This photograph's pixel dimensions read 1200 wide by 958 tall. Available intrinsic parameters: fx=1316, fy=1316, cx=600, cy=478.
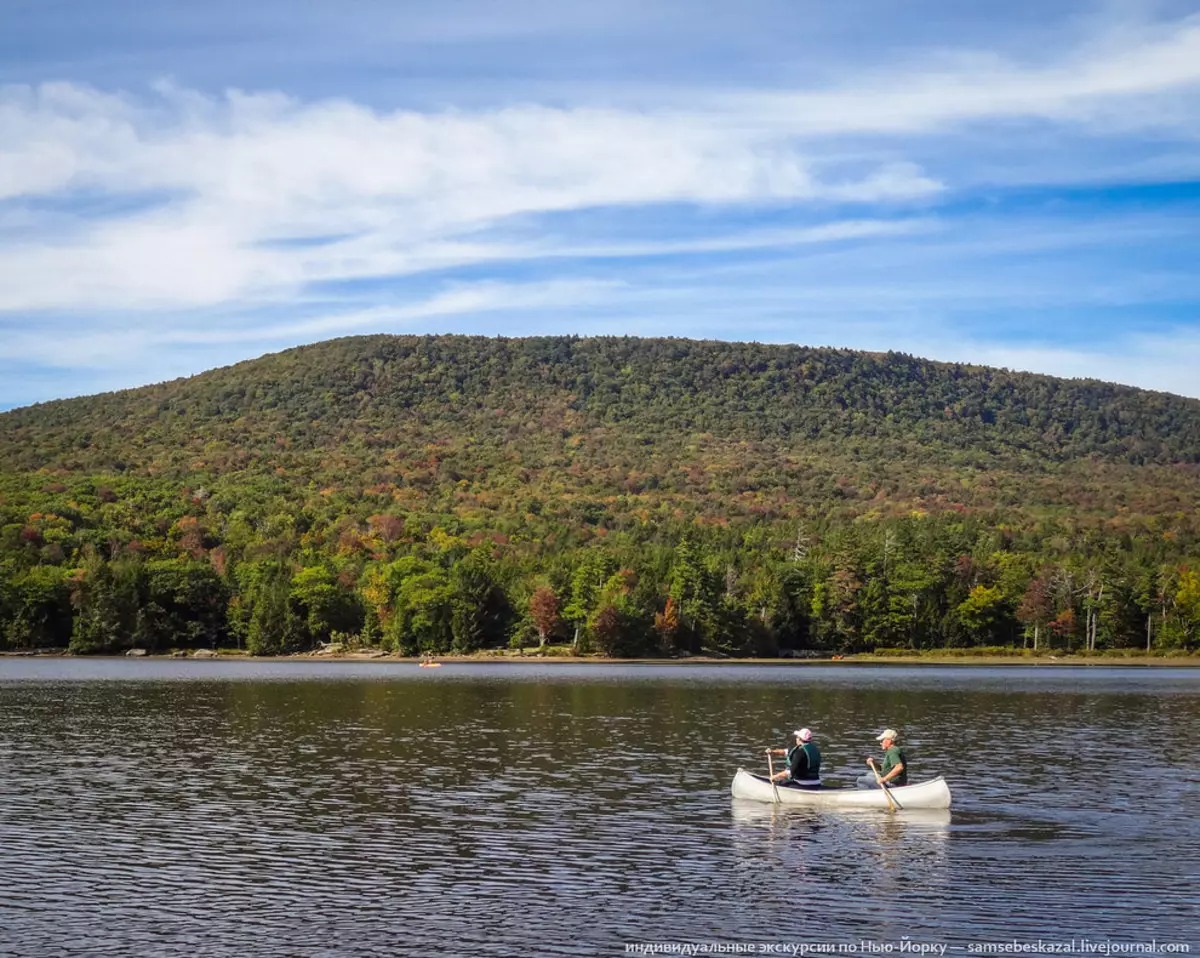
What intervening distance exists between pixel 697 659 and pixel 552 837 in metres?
127

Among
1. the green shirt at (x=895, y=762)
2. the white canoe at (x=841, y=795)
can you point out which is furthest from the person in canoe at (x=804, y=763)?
the green shirt at (x=895, y=762)

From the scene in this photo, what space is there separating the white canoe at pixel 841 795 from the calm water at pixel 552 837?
64cm

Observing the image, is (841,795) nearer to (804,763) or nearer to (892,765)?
(804,763)

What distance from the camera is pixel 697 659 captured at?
161 meters

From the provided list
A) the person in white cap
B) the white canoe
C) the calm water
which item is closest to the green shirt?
the person in white cap

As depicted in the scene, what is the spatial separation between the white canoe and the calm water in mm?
636

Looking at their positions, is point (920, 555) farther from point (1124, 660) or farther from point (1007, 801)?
point (1007, 801)

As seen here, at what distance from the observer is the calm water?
26.2m

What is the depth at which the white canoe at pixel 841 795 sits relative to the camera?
1555 inches

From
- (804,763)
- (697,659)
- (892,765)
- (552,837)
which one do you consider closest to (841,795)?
(804,763)

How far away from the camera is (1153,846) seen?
34.2 m

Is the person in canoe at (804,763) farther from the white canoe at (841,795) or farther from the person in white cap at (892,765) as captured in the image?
the person in white cap at (892,765)

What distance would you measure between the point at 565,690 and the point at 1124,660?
8690 cm

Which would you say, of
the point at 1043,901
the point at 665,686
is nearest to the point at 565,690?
the point at 665,686
